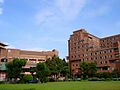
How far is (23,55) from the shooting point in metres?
94.0

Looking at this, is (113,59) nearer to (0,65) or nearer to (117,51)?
(117,51)

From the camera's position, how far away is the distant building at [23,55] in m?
87.4

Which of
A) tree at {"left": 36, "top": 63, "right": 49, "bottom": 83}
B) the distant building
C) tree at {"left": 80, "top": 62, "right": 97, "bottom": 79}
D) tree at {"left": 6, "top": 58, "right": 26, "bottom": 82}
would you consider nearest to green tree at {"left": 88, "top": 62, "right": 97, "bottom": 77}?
tree at {"left": 80, "top": 62, "right": 97, "bottom": 79}

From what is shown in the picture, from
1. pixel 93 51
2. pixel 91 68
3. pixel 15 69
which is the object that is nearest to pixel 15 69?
pixel 15 69

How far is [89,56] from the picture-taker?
Answer: 97688 mm

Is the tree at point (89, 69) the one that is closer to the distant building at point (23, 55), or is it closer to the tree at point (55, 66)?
the tree at point (55, 66)

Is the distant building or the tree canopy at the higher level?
the distant building

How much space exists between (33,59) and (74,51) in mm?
20733

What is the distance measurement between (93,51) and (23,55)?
31.6m

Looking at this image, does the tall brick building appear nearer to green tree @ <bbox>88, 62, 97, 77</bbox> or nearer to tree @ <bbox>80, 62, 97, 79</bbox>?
green tree @ <bbox>88, 62, 97, 77</bbox>

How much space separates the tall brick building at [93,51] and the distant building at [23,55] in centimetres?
1011

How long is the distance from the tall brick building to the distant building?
10108 millimetres

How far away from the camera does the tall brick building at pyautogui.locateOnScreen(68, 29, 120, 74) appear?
3533 inches

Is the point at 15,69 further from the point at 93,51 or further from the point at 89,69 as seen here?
the point at 93,51
